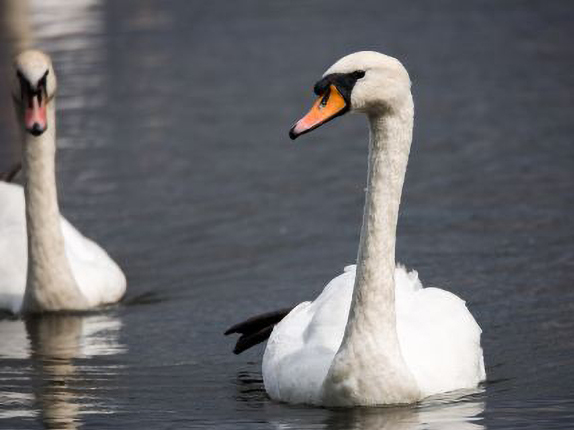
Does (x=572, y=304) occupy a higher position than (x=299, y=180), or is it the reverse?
(x=299, y=180)

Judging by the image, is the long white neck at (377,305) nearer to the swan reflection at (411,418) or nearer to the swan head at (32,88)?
the swan reflection at (411,418)

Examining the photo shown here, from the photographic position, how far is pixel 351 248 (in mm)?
12094

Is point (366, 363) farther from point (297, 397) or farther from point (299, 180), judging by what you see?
point (299, 180)

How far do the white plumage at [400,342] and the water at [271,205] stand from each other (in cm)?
13

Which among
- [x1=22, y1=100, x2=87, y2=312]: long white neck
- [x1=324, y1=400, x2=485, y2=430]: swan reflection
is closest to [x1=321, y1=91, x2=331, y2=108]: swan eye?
[x1=324, y1=400, x2=485, y2=430]: swan reflection

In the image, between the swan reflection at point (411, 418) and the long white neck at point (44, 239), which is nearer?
the swan reflection at point (411, 418)

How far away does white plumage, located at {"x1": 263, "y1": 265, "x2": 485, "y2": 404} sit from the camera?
7895 millimetres

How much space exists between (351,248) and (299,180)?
7.85ft

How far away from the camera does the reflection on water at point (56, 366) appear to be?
8.23 meters

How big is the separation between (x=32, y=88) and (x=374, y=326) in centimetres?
396

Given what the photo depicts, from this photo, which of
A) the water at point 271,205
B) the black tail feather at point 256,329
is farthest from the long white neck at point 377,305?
the black tail feather at point 256,329

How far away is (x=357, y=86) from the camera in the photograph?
24.2 ft

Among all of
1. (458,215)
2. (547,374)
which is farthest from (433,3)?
(547,374)

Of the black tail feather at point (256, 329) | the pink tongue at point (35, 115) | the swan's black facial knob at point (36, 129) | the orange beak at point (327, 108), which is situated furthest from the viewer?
the pink tongue at point (35, 115)
